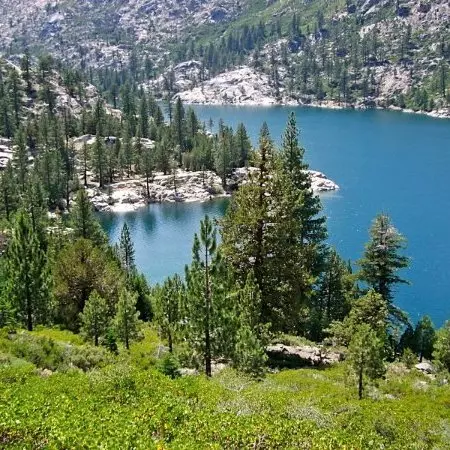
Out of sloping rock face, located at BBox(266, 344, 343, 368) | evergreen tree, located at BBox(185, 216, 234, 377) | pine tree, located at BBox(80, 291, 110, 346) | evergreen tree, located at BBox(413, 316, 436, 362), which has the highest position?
evergreen tree, located at BBox(185, 216, 234, 377)

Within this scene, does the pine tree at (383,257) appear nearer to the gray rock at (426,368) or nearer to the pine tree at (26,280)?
the gray rock at (426,368)

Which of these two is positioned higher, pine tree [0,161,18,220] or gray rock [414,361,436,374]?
pine tree [0,161,18,220]

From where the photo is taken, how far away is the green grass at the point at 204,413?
593 inches

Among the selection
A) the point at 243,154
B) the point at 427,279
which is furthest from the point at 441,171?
the point at 427,279

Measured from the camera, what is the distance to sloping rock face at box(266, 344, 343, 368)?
35459 mm

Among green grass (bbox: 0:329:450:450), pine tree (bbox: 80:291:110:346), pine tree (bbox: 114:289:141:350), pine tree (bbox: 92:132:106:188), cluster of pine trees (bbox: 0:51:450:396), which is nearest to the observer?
green grass (bbox: 0:329:450:450)

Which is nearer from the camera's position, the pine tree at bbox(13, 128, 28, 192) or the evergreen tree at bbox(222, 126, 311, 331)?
the evergreen tree at bbox(222, 126, 311, 331)

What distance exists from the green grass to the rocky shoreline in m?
107

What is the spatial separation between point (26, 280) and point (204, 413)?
30667 millimetres

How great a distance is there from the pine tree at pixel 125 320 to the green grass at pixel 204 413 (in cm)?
1416

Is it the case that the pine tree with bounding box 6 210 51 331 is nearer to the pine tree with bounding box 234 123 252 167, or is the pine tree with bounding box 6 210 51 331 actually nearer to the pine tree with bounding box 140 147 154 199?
the pine tree with bounding box 140 147 154 199

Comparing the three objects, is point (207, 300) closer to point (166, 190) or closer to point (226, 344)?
point (226, 344)

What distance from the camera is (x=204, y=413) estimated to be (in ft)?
59.8

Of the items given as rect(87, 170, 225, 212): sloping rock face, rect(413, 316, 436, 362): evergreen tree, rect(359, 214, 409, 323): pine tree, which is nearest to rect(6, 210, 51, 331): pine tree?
rect(359, 214, 409, 323): pine tree
